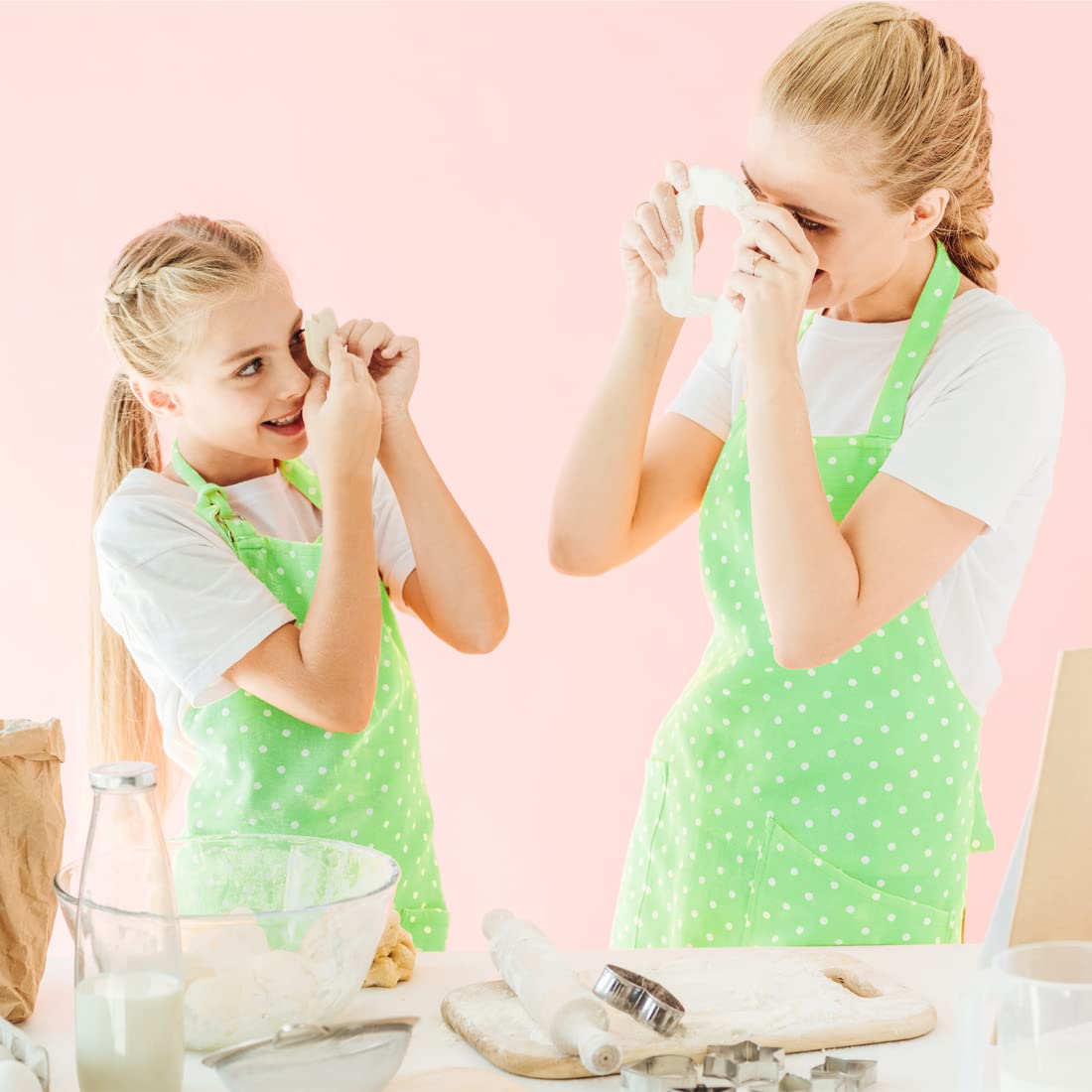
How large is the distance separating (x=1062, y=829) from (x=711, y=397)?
30.8 inches

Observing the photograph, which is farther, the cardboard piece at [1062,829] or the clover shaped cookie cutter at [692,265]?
the clover shaped cookie cutter at [692,265]

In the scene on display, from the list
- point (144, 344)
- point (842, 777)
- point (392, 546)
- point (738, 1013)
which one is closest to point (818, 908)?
point (842, 777)

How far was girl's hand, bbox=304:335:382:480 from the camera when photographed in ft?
4.50

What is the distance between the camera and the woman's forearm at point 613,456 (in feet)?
4.84

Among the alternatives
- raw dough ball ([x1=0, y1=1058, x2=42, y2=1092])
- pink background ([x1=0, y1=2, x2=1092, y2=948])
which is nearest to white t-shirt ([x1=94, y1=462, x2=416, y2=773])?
raw dough ball ([x1=0, y1=1058, x2=42, y2=1092])

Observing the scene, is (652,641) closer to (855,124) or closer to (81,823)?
(81,823)

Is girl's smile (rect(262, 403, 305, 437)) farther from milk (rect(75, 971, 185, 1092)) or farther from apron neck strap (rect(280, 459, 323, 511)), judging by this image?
milk (rect(75, 971, 185, 1092))

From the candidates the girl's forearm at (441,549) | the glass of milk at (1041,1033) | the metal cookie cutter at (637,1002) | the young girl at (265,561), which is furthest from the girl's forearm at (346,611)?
the glass of milk at (1041,1033)

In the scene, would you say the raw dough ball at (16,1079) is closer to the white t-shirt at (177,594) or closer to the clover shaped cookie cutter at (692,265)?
the white t-shirt at (177,594)

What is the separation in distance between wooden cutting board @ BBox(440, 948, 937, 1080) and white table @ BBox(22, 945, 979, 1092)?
1 centimetres

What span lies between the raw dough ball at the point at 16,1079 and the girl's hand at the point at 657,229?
3.18 feet

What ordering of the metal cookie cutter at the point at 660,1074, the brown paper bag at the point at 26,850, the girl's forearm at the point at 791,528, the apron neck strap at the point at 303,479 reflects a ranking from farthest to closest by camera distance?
the apron neck strap at the point at 303,479, the girl's forearm at the point at 791,528, the brown paper bag at the point at 26,850, the metal cookie cutter at the point at 660,1074

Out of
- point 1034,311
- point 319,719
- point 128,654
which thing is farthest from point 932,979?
point 1034,311

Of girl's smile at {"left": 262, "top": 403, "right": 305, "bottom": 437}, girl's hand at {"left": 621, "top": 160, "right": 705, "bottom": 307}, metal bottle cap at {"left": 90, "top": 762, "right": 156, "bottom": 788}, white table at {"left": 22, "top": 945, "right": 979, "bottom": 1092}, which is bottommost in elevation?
white table at {"left": 22, "top": 945, "right": 979, "bottom": 1092}
